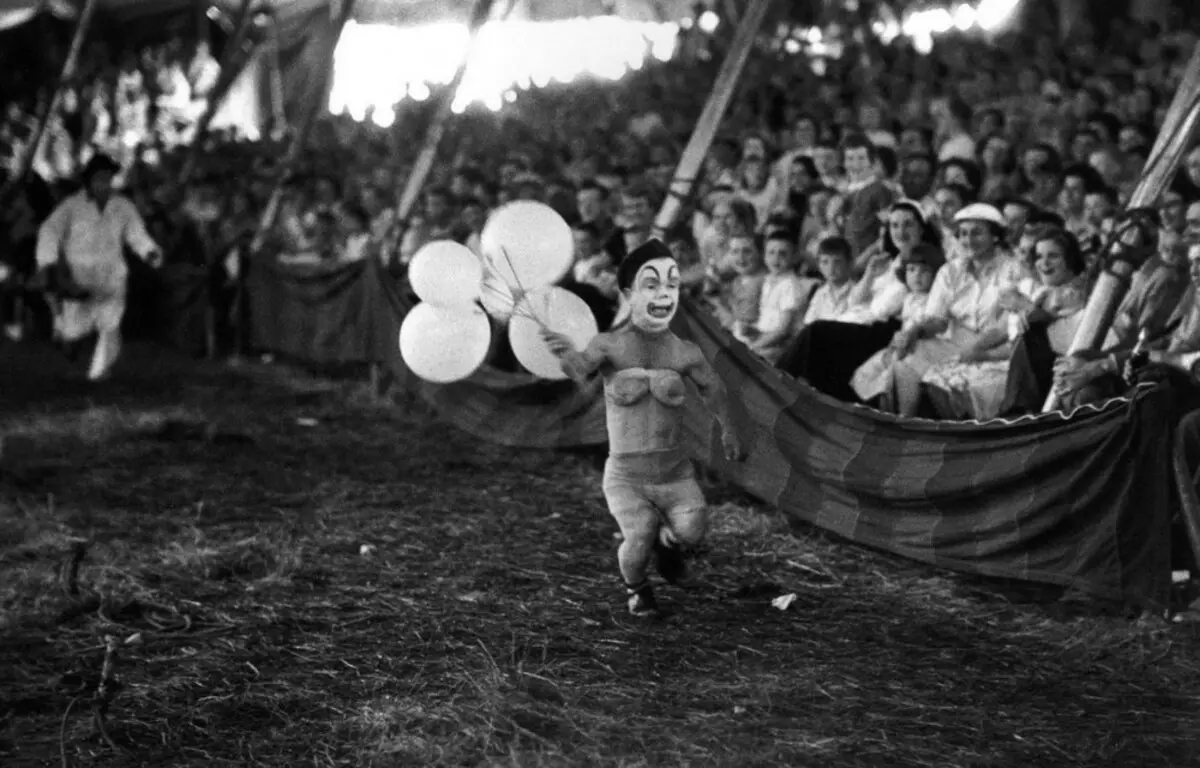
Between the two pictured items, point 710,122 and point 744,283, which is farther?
point 710,122

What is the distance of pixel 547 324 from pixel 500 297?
10.0 inches

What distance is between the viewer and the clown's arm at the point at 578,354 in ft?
18.6

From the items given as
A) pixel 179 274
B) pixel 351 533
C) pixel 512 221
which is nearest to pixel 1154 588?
pixel 512 221

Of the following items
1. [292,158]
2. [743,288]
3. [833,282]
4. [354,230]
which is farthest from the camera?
[292,158]

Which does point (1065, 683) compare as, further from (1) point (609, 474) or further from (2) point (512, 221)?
(2) point (512, 221)

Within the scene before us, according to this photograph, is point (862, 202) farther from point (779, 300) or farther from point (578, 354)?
point (578, 354)

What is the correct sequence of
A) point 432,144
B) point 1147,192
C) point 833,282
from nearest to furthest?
point 1147,192
point 833,282
point 432,144

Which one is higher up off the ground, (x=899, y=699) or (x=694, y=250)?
(x=694, y=250)

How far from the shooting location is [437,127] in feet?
42.3

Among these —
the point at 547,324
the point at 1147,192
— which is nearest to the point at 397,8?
the point at 1147,192

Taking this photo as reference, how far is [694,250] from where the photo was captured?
9.66 meters

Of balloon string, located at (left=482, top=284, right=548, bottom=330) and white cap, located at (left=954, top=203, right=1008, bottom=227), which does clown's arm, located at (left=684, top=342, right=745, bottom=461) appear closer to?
balloon string, located at (left=482, top=284, right=548, bottom=330)

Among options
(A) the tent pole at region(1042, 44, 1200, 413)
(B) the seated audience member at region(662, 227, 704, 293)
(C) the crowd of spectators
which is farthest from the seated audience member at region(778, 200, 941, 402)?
(A) the tent pole at region(1042, 44, 1200, 413)

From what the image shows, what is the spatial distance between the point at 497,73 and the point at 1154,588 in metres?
21.2
